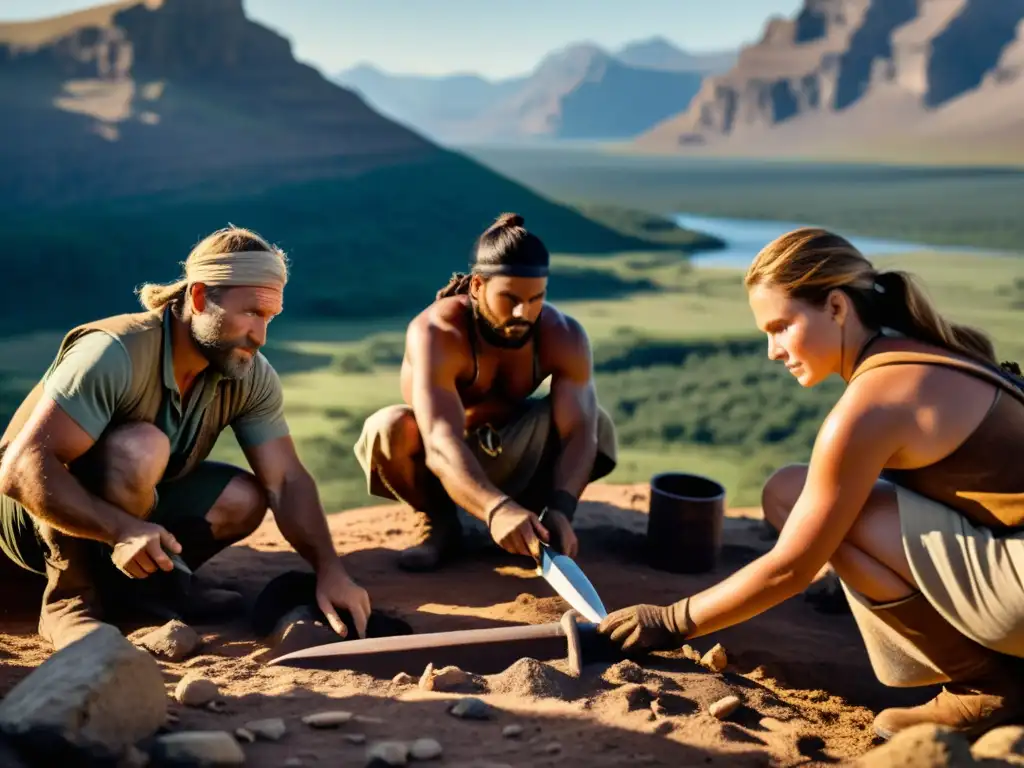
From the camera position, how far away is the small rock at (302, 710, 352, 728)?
7.80 feet

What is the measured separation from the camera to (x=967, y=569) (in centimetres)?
236

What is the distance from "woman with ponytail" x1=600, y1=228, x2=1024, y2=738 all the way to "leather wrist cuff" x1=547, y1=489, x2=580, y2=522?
1.05 meters

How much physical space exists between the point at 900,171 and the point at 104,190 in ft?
129

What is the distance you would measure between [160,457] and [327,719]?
3.39ft

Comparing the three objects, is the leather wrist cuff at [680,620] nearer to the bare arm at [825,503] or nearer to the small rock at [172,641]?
the bare arm at [825,503]

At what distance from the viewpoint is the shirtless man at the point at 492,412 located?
3.58 m

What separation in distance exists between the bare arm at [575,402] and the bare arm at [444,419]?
38 cm

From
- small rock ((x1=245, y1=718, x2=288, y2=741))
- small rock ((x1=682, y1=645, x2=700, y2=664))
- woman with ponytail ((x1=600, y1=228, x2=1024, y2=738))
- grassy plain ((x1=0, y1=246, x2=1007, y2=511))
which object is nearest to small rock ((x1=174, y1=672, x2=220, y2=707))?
A: small rock ((x1=245, y1=718, x2=288, y2=741))

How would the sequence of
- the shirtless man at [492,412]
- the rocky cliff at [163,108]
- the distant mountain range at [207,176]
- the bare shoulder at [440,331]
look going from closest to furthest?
the shirtless man at [492,412]
the bare shoulder at [440,331]
the distant mountain range at [207,176]
the rocky cliff at [163,108]

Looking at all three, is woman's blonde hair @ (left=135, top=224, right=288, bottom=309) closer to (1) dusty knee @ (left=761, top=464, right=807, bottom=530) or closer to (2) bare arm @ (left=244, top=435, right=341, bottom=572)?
(2) bare arm @ (left=244, top=435, right=341, bottom=572)

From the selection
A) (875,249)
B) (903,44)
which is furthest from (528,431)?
(903,44)

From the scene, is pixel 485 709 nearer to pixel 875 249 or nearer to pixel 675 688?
pixel 675 688

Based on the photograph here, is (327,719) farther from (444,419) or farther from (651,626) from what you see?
(444,419)

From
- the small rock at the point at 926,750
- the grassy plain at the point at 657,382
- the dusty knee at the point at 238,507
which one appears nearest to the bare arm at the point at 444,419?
the dusty knee at the point at 238,507
